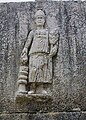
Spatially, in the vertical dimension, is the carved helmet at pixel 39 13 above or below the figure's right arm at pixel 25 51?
above

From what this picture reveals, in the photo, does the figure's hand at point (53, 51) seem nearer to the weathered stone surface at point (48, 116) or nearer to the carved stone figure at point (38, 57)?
the carved stone figure at point (38, 57)

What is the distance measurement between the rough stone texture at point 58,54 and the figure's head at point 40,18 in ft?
0.40

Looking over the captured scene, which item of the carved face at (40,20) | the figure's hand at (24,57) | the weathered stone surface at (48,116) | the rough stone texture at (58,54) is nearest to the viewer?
the weathered stone surface at (48,116)

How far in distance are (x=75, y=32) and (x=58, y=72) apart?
782 millimetres

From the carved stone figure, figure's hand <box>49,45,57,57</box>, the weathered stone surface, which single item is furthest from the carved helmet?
the weathered stone surface

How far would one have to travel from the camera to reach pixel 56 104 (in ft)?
19.1

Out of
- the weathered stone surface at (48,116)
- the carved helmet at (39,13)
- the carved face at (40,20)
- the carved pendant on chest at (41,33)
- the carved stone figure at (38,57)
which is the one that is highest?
the carved helmet at (39,13)

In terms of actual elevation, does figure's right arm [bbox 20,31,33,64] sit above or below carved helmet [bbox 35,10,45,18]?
below

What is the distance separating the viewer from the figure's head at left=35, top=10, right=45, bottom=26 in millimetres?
6223

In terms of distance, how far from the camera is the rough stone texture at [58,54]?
5820mm

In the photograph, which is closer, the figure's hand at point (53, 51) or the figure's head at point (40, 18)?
the figure's hand at point (53, 51)

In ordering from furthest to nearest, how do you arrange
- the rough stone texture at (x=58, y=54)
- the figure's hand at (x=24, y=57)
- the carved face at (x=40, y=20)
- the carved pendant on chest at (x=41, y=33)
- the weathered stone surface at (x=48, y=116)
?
the carved face at (x=40, y=20)
the carved pendant on chest at (x=41, y=33)
the figure's hand at (x=24, y=57)
the rough stone texture at (x=58, y=54)
the weathered stone surface at (x=48, y=116)

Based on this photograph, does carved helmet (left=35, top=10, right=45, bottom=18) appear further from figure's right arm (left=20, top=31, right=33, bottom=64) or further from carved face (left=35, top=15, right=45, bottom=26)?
figure's right arm (left=20, top=31, right=33, bottom=64)

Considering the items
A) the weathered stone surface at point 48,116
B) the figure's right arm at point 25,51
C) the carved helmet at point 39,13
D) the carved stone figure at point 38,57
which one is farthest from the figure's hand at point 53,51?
the weathered stone surface at point 48,116
